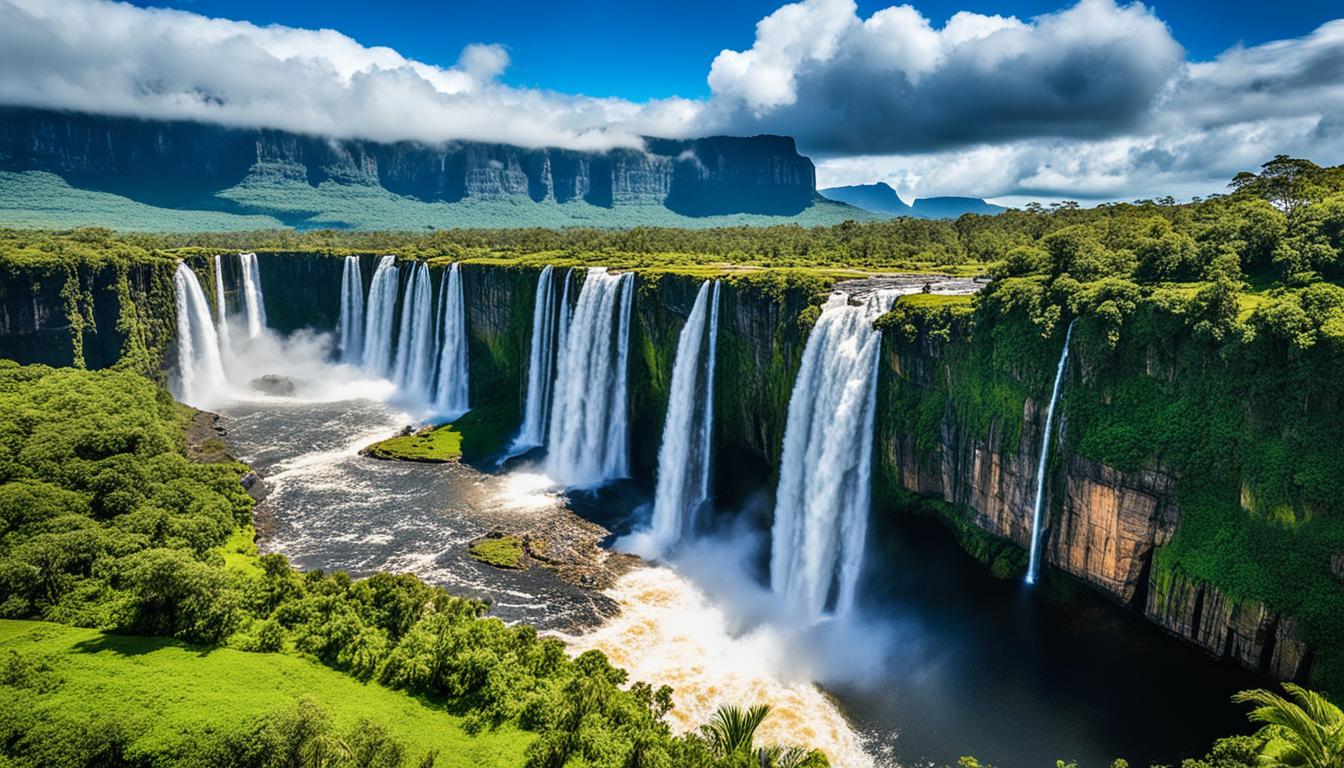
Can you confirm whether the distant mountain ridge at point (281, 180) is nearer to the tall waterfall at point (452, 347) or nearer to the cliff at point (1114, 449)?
the tall waterfall at point (452, 347)

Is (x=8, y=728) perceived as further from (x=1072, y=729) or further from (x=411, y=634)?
(x=1072, y=729)

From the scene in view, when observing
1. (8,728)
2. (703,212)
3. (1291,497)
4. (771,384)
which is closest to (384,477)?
(771,384)

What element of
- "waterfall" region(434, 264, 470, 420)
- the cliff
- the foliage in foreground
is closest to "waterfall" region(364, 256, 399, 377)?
"waterfall" region(434, 264, 470, 420)

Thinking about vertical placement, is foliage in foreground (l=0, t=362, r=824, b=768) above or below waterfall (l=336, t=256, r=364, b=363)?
below

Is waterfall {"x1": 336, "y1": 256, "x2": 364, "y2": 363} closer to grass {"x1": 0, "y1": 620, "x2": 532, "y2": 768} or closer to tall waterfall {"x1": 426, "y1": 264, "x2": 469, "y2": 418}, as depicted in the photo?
tall waterfall {"x1": 426, "y1": 264, "x2": 469, "y2": 418}

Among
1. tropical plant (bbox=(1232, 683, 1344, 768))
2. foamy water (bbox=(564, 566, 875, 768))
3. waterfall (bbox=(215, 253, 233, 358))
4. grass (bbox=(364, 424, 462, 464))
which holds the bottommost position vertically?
foamy water (bbox=(564, 566, 875, 768))

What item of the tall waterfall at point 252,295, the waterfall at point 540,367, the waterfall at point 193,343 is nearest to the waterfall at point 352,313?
the tall waterfall at point 252,295

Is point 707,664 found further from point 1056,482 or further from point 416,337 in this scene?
point 416,337
